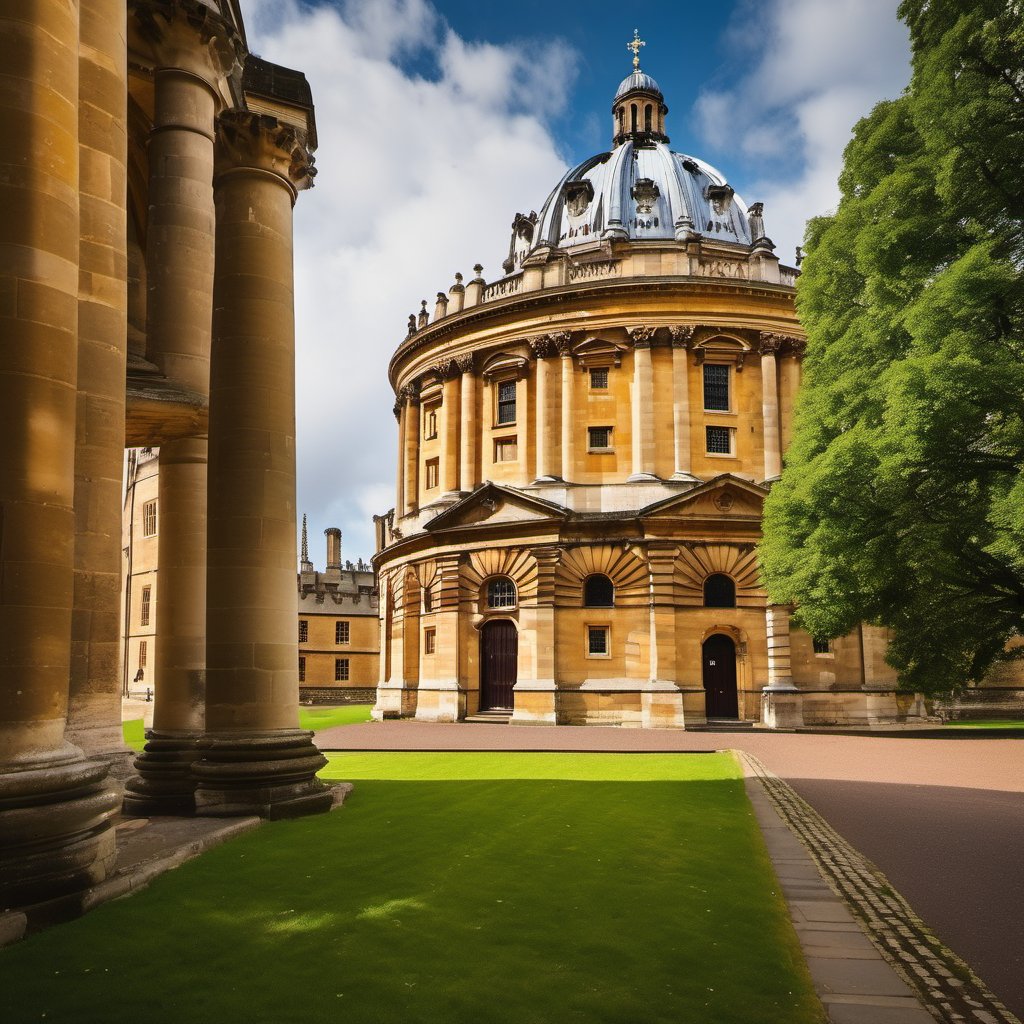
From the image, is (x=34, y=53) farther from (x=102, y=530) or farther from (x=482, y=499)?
(x=482, y=499)

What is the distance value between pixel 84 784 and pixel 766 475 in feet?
113

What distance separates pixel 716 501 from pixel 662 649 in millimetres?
6199

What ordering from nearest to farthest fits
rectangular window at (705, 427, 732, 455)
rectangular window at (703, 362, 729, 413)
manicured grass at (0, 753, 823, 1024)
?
manicured grass at (0, 753, 823, 1024)
rectangular window at (705, 427, 732, 455)
rectangular window at (703, 362, 729, 413)

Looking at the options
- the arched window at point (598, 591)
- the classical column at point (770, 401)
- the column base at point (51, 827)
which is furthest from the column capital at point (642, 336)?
the column base at point (51, 827)

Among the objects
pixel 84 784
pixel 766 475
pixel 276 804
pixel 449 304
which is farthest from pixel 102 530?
pixel 449 304

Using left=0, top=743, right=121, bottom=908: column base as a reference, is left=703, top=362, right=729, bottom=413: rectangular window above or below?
above

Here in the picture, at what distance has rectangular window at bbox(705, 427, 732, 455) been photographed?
39000 millimetres

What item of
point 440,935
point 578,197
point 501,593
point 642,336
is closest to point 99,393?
point 440,935

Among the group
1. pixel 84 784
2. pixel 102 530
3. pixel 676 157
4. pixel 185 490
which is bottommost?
pixel 84 784

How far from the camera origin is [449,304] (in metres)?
44.7

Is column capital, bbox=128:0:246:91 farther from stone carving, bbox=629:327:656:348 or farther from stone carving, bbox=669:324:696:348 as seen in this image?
stone carving, bbox=669:324:696:348

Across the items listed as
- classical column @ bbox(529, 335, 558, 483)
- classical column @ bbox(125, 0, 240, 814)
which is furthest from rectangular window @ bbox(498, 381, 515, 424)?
classical column @ bbox(125, 0, 240, 814)

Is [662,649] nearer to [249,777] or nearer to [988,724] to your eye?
[988,724]

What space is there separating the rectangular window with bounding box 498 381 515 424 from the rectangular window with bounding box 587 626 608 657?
10484mm
